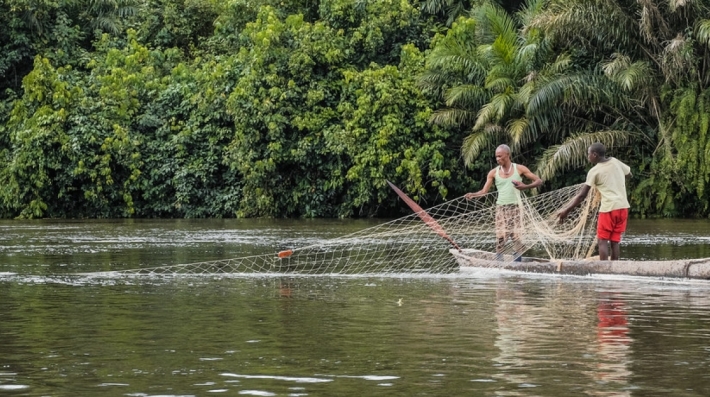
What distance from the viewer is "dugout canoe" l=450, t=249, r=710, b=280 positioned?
14.3m

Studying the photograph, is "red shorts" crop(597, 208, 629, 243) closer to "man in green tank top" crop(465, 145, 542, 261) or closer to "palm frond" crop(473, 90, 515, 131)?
"man in green tank top" crop(465, 145, 542, 261)

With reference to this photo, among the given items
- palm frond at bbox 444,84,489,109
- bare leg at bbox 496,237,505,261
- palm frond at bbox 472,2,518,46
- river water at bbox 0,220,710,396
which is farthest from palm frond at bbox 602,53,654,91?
river water at bbox 0,220,710,396

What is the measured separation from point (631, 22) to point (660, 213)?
16.9ft

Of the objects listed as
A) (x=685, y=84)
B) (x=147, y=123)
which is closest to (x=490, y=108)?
(x=685, y=84)

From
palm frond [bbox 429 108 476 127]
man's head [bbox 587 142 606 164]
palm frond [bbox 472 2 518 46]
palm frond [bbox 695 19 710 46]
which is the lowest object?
man's head [bbox 587 142 606 164]

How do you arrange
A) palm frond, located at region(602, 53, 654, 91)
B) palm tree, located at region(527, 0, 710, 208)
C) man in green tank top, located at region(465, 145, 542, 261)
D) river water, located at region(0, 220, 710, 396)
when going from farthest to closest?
palm tree, located at region(527, 0, 710, 208) < palm frond, located at region(602, 53, 654, 91) < man in green tank top, located at region(465, 145, 542, 261) < river water, located at region(0, 220, 710, 396)

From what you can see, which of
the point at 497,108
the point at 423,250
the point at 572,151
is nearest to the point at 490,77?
the point at 497,108

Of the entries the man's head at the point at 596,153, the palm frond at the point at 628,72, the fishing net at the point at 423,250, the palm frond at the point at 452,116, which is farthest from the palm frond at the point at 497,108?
the man's head at the point at 596,153

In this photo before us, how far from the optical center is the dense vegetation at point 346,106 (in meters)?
31.3

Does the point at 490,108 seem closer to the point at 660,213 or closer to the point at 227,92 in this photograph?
the point at 660,213

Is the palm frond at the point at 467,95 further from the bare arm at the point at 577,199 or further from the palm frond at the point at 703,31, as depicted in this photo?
the bare arm at the point at 577,199

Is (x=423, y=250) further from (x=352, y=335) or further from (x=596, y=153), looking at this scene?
(x=352, y=335)

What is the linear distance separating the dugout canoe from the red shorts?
0.33 metres

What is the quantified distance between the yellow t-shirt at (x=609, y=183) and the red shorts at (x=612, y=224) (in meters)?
0.07
